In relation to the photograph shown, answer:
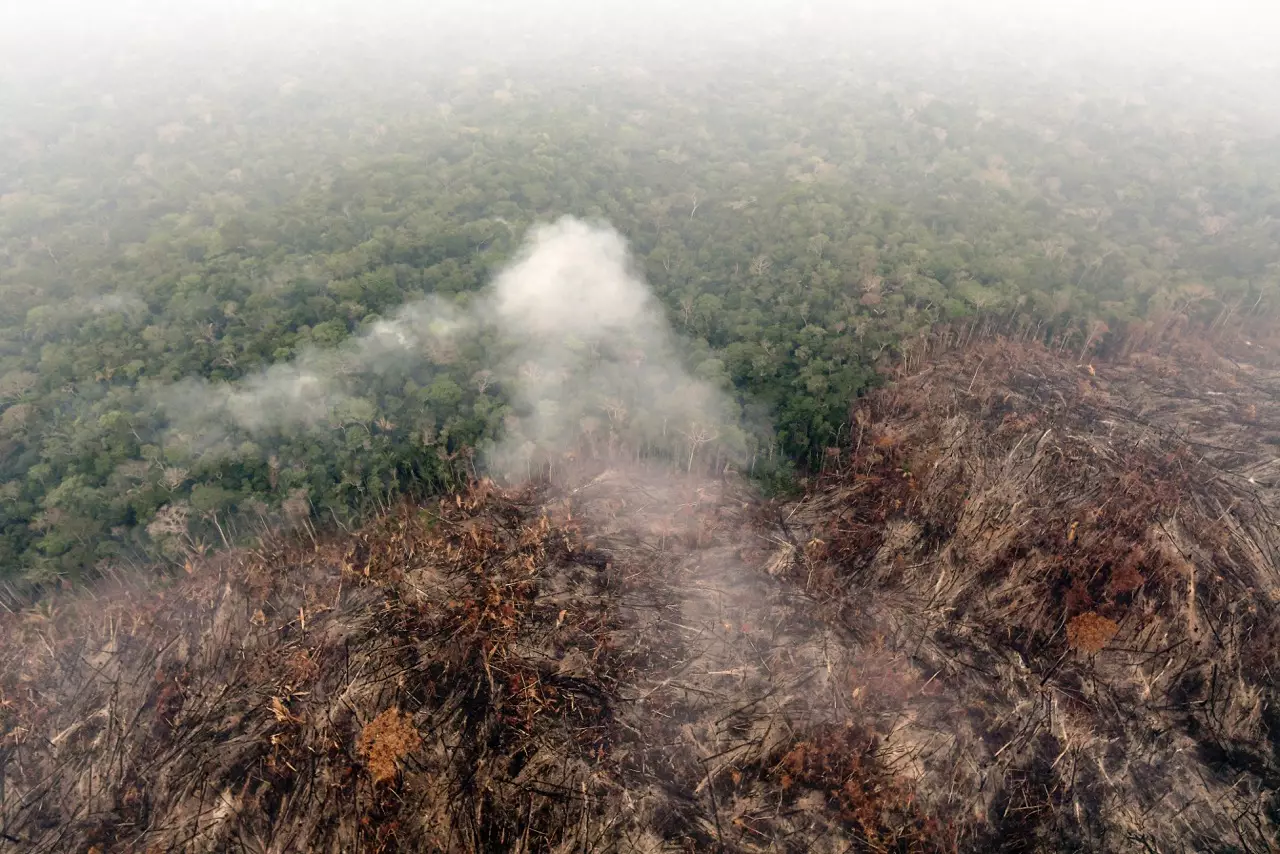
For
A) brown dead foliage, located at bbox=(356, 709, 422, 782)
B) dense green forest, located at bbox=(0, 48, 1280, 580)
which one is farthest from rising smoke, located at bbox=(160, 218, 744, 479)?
brown dead foliage, located at bbox=(356, 709, 422, 782)

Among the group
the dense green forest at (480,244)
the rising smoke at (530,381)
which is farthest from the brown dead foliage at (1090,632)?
the rising smoke at (530,381)

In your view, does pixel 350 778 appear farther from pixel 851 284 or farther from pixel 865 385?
pixel 851 284

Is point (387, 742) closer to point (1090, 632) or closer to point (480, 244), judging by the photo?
point (1090, 632)

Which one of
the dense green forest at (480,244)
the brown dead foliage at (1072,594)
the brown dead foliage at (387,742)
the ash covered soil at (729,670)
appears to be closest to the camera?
the ash covered soil at (729,670)

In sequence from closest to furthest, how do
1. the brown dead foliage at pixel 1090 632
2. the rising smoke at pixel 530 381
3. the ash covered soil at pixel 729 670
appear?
the ash covered soil at pixel 729 670 → the brown dead foliage at pixel 1090 632 → the rising smoke at pixel 530 381

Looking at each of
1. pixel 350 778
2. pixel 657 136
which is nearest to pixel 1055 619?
pixel 350 778

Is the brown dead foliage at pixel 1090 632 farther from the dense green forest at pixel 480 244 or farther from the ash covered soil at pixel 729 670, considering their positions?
the dense green forest at pixel 480 244
